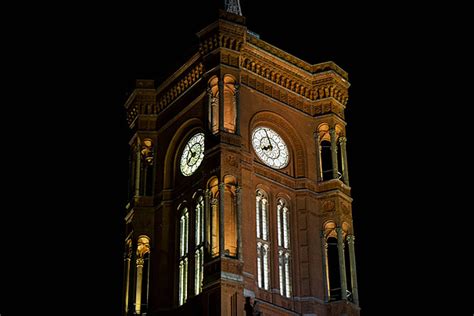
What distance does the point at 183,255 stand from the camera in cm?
6375

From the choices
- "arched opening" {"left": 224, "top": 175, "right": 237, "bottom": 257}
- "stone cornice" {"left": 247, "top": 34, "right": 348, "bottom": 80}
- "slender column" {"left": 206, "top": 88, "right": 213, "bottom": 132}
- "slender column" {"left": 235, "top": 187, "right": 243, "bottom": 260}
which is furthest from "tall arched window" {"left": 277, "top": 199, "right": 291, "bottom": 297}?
"stone cornice" {"left": 247, "top": 34, "right": 348, "bottom": 80}

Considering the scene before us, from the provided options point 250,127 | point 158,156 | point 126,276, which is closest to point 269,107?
point 250,127

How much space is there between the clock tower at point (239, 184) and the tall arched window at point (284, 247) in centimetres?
8

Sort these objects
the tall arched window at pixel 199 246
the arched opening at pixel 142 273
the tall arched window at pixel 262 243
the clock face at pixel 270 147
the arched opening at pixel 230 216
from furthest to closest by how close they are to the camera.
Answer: the arched opening at pixel 142 273, the clock face at pixel 270 147, the tall arched window at pixel 262 243, the tall arched window at pixel 199 246, the arched opening at pixel 230 216

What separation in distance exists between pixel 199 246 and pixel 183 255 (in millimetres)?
1853

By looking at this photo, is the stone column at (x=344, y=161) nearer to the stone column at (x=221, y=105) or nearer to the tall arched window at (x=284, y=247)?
the tall arched window at (x=284, y=247)

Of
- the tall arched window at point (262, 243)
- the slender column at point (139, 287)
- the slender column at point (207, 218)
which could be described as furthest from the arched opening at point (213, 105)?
the slender column at point (139, 287)

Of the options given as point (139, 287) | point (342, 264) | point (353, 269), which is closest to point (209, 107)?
point (139, 287)

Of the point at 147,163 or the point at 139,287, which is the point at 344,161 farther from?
the point at 139,287

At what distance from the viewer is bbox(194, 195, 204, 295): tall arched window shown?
61.2 m

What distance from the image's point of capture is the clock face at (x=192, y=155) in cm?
6525

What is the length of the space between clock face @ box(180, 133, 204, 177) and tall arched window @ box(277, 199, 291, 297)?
5.44m

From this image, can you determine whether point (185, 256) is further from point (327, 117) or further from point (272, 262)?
point (327, 117)

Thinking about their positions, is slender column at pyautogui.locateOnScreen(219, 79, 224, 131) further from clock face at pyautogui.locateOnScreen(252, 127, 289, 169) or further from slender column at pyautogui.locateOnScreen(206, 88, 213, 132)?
clock face at pyautogui.locateOnScreen(252, 127, 289, 169)
